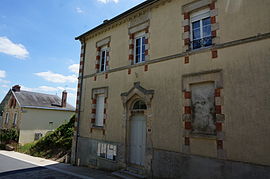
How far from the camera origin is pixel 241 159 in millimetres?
4430

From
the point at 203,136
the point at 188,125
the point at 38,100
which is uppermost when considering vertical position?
the point at 38,100

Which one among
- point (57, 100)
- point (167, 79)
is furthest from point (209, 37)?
point (57, 100)

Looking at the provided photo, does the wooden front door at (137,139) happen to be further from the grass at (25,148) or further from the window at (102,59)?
the grass at (25,148)

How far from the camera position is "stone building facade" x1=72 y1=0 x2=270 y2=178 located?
Answer: 4.52m

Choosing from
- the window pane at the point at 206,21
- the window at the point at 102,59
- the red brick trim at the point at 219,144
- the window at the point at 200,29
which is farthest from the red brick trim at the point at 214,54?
the window at the point at 102,59

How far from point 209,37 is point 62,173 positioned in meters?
7.66

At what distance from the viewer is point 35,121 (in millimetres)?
18156

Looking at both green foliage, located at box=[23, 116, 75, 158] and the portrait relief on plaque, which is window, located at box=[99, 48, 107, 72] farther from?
green foliage, located at box=[23, 116, 75, 158]

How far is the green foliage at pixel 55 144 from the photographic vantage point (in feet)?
39.4

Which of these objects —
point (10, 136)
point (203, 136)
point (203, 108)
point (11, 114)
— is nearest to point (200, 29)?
point (203, 108)

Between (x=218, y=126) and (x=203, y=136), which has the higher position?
(x=218, y=126)

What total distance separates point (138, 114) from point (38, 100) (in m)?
17.5

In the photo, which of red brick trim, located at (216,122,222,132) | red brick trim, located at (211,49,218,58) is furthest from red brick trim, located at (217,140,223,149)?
red brick trim, located at (211,49,218,58)

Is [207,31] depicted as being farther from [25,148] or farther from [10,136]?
[10,136]
